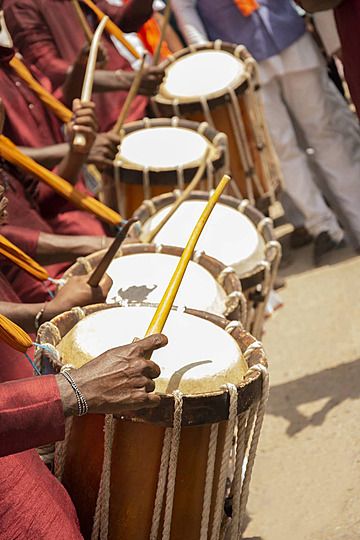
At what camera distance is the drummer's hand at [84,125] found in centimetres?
349

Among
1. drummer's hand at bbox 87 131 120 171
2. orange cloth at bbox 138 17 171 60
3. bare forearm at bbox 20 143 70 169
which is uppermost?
bare forearm at bbox 20 143 70 169

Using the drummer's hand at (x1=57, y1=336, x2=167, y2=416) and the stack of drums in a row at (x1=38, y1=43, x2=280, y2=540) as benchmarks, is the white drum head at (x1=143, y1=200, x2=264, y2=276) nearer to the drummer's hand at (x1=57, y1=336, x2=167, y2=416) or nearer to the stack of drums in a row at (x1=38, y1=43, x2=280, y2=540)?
the stack of drums in a row at (x1=38, y1=43, x2=280, y2=540)

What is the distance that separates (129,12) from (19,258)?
8.10ft

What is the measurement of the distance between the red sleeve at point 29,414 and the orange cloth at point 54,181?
59.5 inches

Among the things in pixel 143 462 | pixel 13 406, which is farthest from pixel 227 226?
pixel 13 406

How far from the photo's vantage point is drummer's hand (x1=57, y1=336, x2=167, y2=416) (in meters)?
1.89

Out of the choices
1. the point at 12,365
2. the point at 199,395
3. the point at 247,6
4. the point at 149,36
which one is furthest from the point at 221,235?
the point at 149,36

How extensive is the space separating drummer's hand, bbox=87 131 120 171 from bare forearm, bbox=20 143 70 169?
0.35 feet

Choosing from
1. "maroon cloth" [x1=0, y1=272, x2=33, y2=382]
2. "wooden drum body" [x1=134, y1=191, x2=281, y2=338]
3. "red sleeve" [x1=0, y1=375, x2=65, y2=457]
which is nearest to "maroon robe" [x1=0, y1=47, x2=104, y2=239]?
"wooden drum body" [x1=134, y1=191, x2=281, y2=338]

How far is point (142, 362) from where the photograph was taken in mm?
1933

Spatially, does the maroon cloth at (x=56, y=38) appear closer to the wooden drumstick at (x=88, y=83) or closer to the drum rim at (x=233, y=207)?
the wooden drumstick at (x=88, y=83)

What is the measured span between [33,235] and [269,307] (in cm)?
160

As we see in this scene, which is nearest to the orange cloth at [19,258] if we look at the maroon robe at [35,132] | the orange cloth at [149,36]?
the maroon robe at [35,132]

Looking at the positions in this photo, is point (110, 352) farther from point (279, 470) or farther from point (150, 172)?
point (150, 172)
